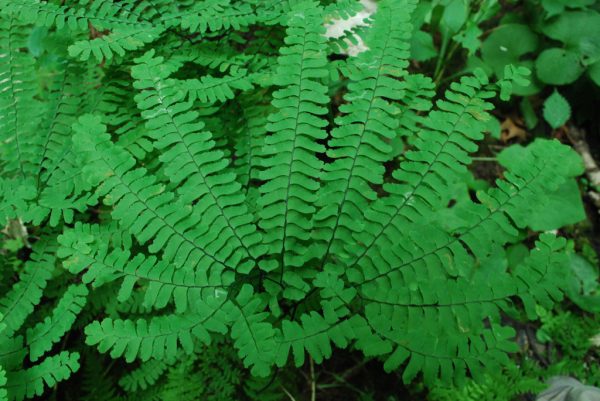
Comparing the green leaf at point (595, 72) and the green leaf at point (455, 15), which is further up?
the green leaf at point (455, 15)

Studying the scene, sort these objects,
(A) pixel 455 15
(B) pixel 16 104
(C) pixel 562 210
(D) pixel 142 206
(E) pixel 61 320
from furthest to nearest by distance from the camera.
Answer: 1. (A) pixel 455 15
2. (C) pixel 562 210
3. (B) pixel 16 104
4. (E) pixel 61 320
5. (D) pixel 142 206

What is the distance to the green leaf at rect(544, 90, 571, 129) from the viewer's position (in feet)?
8.45

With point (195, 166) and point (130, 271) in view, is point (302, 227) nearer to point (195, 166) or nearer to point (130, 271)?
point (195, 166)

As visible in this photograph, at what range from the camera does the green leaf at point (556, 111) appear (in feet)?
8.45

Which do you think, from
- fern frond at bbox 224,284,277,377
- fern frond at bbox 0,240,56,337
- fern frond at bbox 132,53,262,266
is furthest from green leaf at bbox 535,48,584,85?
fern frond at bbox 0,240,56,337

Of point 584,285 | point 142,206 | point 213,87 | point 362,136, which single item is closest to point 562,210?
point 584,285

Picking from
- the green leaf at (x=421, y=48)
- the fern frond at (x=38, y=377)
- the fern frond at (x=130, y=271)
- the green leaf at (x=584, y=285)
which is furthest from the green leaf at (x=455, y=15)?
the fern frond at (x=38, y=377)

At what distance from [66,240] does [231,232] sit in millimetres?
469

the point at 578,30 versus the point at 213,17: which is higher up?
the point at 213,17

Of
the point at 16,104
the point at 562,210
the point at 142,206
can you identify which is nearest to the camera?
the point at 142,206

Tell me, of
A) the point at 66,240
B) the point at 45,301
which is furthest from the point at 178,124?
the point at 45,301

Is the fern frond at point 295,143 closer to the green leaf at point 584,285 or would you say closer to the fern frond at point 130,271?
the fern frond at point 130,271

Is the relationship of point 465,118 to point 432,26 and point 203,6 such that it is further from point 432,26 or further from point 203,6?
point 432,26

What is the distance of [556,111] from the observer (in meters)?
2.59
